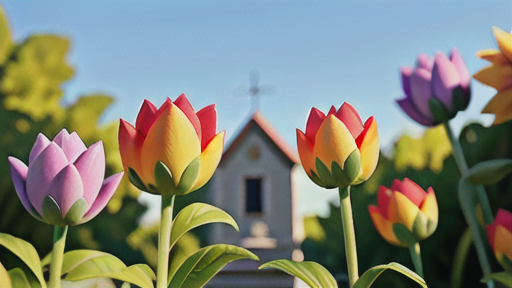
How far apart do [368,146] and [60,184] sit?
0.24 metres

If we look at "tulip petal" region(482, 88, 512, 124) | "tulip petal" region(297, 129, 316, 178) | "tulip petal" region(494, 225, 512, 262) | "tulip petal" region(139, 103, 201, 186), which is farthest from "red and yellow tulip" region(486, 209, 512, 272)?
"tulip petal" region(139, 103, 201, 186)

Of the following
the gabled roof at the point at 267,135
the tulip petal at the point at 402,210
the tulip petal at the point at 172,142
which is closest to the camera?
the tulip petal at the point at 172,142

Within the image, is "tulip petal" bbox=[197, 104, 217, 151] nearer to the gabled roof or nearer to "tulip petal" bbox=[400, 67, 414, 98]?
"tulip petal" bbox=[400, 67, 414, 98]

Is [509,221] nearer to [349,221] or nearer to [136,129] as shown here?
[349,221]

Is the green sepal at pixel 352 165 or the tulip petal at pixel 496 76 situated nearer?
the green sepal at pixel 352 165

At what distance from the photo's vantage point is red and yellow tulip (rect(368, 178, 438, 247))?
0.45 meters

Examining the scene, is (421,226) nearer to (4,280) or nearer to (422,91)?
(422,91)

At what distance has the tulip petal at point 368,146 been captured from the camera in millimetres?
379

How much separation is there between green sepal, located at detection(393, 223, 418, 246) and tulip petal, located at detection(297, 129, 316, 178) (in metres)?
0.12

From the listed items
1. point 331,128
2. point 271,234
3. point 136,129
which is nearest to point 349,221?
point 331,128

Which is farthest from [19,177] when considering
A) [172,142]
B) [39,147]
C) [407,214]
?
[407,214]

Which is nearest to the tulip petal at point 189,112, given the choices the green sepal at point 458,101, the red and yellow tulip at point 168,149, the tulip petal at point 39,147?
the red and yellow tulip at point 168,149

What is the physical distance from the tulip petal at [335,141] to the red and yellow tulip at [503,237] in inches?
7.8

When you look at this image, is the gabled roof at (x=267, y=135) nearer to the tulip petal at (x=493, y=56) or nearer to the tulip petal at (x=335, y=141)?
the tulip petal at (x=493, y=56)
